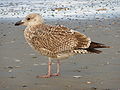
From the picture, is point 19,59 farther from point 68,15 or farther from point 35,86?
point 68,15

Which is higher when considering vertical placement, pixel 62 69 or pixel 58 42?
pixel 58 42

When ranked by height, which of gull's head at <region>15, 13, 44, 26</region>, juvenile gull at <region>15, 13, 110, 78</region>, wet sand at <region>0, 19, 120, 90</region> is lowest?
wet sand at <region>0, 19, 120, 90</region>

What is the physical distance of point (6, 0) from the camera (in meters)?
26.7

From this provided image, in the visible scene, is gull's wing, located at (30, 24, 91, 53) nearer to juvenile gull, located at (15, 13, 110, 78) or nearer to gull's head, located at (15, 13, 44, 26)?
juvenile gull, located at (15, 13, 110, 78)

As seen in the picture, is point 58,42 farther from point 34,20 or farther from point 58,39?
point 34,20

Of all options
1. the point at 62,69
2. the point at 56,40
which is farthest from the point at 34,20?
the point at 62,69

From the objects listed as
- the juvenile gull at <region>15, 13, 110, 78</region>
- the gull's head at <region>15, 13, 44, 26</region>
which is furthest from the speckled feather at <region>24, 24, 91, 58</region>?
the gull's head at <region>15, 13, 44, 26</region>

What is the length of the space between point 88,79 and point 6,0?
20.1 meters

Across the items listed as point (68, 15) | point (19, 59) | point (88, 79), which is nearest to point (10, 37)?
point (19, 59)

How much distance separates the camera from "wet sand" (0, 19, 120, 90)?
676 centimetres

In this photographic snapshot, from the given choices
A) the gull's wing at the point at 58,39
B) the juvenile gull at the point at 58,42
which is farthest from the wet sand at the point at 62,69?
the gull's wing at the point at 58,39

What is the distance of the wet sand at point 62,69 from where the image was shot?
676 centimetres

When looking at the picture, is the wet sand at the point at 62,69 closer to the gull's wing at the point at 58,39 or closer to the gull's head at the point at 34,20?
the gull's wing at the point at 58,39

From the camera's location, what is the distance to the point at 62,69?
8.23 metres
